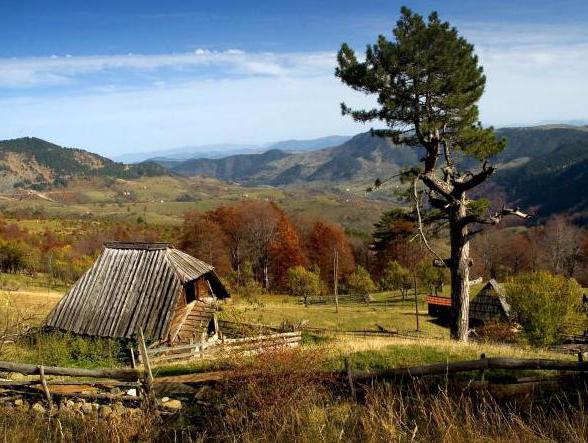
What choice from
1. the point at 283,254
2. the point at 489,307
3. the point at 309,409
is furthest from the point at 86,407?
the point at 283,254

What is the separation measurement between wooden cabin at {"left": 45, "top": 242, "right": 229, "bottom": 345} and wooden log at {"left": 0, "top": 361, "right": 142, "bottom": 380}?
10674mm

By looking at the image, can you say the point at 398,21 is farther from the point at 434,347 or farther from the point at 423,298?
the point at 423,298

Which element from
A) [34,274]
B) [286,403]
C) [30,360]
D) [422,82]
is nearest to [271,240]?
[34,274]

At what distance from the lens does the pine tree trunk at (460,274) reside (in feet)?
63.7

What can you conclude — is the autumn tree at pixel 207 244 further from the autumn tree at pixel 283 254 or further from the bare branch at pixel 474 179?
the bare branch at pixel 474 179

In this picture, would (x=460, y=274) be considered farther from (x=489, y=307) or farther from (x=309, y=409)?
(x=489, y=307)

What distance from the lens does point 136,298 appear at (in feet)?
82.0

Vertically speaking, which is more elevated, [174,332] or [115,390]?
[115,390]

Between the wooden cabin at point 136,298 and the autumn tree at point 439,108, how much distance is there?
1355 centimetres

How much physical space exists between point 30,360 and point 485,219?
2177 centimetres

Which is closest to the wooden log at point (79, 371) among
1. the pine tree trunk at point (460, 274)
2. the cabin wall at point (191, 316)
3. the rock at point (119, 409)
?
the rock at point (119, 409)

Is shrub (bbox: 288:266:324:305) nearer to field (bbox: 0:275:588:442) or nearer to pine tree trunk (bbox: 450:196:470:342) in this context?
field (bbox: 0:275:588:442)

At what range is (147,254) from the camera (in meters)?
27.1

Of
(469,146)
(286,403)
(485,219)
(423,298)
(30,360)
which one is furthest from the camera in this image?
(423,298)
